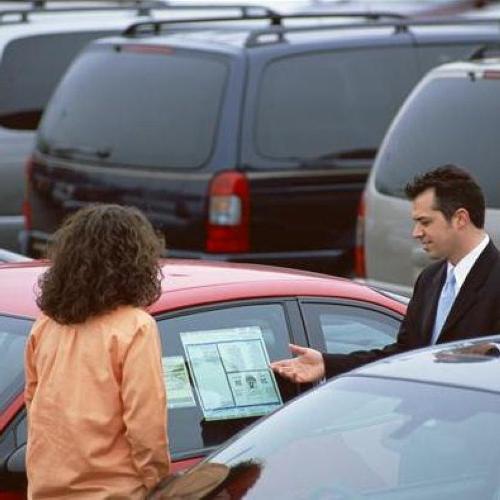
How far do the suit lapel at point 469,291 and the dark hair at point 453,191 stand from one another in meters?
0.13

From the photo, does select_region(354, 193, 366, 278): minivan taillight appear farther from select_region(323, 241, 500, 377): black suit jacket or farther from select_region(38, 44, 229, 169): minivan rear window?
select_region(323, 241, 500, 377): black suit jacket

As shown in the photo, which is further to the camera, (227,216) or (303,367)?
(227,216)

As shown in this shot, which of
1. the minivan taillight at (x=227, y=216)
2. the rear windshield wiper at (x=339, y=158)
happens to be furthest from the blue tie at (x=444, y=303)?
the rear windshield wiper at (x=339, y=158)

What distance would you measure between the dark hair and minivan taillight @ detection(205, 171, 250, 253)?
4223 mm

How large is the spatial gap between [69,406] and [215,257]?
17.1 ft

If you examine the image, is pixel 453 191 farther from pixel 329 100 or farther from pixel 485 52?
pixel 329 100

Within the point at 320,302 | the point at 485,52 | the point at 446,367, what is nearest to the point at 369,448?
the point at 446,367

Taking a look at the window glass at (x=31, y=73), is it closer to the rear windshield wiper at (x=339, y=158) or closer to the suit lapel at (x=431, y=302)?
the rear windshield wiper at (x=339, y=158)

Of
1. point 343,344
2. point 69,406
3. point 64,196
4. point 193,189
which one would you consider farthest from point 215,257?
point 69,406

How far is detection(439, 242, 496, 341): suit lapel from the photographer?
6309mm

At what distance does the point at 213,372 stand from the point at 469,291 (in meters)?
0.81

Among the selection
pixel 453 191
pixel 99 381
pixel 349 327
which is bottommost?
pixel 349 327

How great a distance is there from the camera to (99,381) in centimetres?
555

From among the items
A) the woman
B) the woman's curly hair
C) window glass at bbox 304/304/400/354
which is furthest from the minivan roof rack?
the woman
